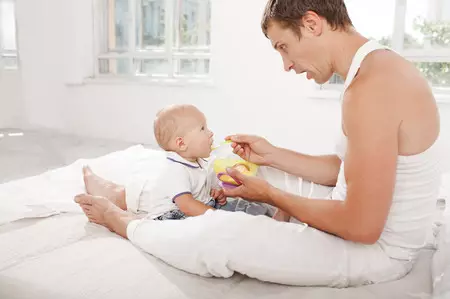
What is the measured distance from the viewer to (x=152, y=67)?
3705 mm

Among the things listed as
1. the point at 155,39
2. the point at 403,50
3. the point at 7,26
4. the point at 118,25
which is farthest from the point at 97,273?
the point at 7,26

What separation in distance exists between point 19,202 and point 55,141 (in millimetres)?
1831

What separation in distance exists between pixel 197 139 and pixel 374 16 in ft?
5.65

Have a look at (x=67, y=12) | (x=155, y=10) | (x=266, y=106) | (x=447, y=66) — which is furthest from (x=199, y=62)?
(x=447, y=66)

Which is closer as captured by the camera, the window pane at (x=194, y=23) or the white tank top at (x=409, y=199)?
the white tank top at (x=409, y=199)

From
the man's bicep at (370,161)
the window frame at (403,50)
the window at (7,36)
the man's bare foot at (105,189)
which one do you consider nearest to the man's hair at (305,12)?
the man's bicep at (370,161)

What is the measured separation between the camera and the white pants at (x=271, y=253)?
1.02m

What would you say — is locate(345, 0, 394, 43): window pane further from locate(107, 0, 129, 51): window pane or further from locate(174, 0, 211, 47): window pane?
locate(107, 0, 129, 51): window pane

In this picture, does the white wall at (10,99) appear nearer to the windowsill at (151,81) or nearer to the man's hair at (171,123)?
the windowsill at (151,81)

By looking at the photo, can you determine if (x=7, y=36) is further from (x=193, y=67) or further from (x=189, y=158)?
(x=189, y=158)

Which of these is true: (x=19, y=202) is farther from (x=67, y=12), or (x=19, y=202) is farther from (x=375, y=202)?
(x=67, y=12)

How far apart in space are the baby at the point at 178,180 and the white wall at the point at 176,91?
1324 millimetres

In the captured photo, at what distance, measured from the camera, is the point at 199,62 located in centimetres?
348

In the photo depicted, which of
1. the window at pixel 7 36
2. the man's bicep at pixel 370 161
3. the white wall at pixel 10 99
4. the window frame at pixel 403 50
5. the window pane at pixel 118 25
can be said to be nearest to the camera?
the man's bicep at pixel 370 161
